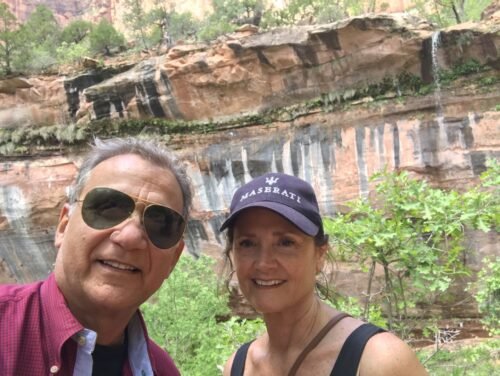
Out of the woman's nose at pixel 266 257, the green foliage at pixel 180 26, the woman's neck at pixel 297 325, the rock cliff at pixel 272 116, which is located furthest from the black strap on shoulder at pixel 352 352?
the green foliage at pixel 180 26

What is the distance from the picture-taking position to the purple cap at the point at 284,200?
5.45 ft

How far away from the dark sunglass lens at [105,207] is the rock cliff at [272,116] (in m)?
11.3

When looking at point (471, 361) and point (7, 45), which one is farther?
point (7, 45)

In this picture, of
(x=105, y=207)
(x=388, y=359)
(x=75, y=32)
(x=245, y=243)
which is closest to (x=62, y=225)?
(x=105, y=207)

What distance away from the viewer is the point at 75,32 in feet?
88.6

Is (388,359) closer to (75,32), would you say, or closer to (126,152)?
(126,152)

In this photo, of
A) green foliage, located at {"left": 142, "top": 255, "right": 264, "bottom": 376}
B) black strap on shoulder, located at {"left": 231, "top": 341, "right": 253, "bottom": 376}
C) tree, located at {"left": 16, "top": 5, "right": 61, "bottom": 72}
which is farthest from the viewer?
tree, located at {"left": 16, "top": 5, "right": 61, "bottom": 72}

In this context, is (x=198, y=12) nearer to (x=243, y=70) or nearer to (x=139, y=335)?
(x=243, y=70)

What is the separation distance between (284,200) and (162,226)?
0.49 metres

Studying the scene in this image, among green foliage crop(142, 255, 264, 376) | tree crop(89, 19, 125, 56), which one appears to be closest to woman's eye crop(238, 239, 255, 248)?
green foliage crop(142, 255, 264, 376)

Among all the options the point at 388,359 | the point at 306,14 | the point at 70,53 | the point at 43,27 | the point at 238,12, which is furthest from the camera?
the point at 43,27

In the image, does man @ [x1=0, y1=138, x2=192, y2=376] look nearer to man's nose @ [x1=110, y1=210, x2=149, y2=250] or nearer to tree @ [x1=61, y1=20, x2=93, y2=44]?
man's nose @ [x1=110, y1=210, x2=149, y2=250]

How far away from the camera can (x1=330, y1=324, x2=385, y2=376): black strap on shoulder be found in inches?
58.6

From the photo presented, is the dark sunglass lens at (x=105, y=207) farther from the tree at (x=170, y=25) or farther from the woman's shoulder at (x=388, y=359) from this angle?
the tree at (x=170, y=25)
